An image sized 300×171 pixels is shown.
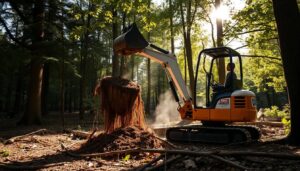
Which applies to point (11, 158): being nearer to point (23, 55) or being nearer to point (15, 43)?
point (23, 55)

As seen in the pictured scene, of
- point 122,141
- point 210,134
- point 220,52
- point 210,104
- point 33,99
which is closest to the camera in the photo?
point 122,141

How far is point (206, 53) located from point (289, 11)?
3.00 m

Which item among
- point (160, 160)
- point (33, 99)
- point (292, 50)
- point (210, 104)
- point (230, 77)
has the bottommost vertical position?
point (160, 160)

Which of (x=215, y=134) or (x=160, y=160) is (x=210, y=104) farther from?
(x=160, y=160)

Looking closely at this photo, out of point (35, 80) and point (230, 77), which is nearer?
point (230, 77)

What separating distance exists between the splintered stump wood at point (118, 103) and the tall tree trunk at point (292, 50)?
13.8ft

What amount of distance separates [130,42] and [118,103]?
183 centimetres

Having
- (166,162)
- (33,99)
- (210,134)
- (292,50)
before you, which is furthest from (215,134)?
(33,99)

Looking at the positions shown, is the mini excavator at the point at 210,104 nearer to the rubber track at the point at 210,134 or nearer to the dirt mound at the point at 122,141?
the rubber track at the point at 210,134

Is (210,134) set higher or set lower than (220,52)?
lower

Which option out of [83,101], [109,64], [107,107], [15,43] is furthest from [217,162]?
[109,64]

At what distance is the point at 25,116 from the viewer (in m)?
19.8

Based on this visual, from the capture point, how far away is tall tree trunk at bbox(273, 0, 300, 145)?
318 inches

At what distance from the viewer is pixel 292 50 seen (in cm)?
812
